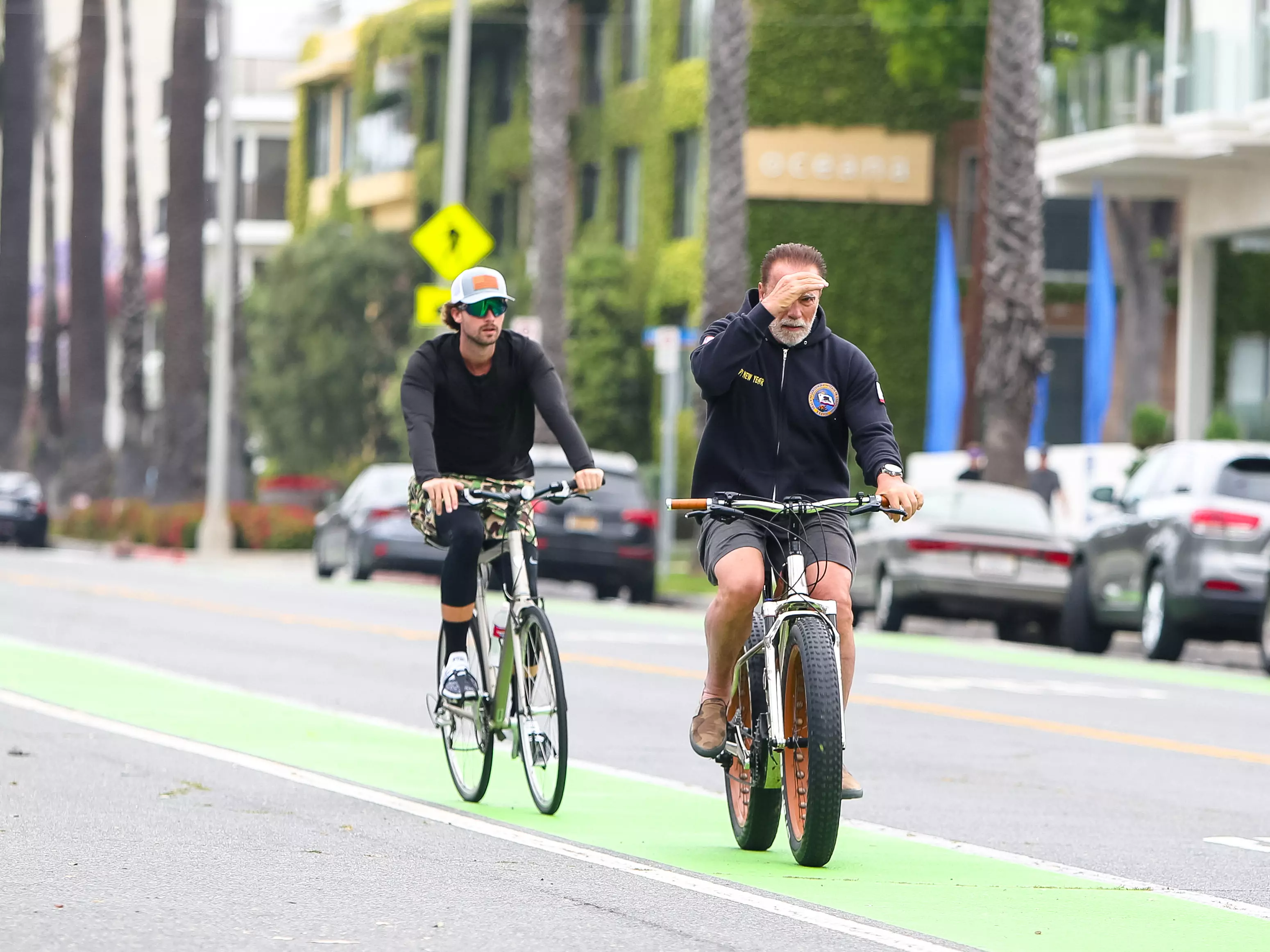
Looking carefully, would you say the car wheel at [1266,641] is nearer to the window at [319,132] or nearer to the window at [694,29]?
the window at [694,29]

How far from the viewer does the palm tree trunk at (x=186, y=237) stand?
42.3 metres

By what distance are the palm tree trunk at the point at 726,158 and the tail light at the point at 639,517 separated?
4.71 m

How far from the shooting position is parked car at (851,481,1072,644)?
21.6m

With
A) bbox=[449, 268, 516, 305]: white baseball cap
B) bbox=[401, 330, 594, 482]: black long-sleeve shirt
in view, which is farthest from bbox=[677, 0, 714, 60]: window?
bbox=[449, 268, 516, 305]: white baseball cap

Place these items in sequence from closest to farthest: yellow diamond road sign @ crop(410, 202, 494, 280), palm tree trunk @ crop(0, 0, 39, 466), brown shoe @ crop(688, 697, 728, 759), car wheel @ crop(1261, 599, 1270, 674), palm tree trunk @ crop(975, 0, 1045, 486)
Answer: brown shoe @ crop(688, 697, 728, 759)
car wheel @ crop(1261, 599, 1270, 674)
palm tree trunk @ crop(975, 0, 1045, 486)
yellow diamond road sign @ crop(410, 202, 494, 280)
palm tree trunk @ crop(0, 0, 39, 466)

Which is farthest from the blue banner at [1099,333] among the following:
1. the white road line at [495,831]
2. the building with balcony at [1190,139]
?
the white road line at [495,831]

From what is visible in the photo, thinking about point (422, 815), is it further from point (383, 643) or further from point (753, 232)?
point (753, 232)

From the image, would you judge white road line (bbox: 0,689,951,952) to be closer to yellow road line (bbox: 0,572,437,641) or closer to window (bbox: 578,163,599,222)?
yellow road line (bbox: 0,572,437,641)

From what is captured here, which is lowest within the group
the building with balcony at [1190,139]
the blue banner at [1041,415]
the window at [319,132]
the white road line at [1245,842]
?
the white road line at [1245,842]

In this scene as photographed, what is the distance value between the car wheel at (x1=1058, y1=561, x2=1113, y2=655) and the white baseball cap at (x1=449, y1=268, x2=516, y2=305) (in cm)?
1204

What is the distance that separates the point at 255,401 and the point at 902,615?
32.4 meters

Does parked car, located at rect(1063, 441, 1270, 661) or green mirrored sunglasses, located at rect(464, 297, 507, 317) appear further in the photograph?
parked car, located at rect(1063, 441, 1270, 661)

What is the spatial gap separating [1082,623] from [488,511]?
1194 cm

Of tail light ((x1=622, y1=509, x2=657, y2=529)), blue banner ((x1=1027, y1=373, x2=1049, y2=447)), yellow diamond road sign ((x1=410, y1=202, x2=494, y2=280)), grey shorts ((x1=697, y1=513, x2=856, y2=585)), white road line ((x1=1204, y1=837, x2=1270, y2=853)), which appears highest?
yellow diamond road sign ((x1=410, y1=202, x2=494, y2=280))
